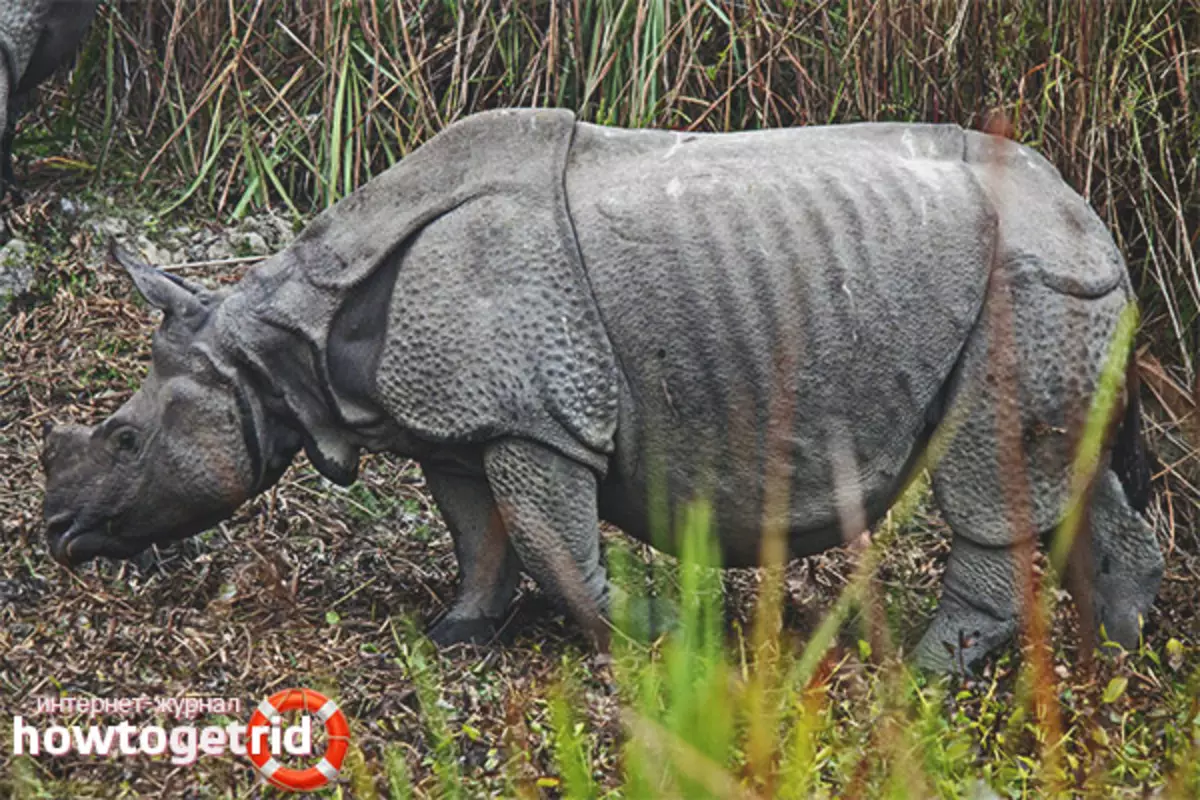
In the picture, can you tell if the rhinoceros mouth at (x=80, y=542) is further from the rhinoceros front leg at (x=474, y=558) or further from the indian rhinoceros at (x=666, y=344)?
the rhinoceros front leg at (x=474, y=558)

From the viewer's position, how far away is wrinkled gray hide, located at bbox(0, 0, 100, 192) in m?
7.05

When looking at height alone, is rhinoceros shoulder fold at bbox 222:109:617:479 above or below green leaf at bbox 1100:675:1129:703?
above

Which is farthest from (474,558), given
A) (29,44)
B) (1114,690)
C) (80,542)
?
(29,44)

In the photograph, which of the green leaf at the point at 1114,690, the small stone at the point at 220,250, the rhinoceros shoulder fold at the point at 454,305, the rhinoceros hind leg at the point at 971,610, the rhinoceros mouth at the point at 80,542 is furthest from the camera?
the small stone at the point at 220,250

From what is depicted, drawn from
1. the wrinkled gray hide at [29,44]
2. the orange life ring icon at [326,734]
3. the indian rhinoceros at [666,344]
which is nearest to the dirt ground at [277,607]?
the orange life ring icon at [326,734]

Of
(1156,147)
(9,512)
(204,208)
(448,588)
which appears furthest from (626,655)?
(204,208)

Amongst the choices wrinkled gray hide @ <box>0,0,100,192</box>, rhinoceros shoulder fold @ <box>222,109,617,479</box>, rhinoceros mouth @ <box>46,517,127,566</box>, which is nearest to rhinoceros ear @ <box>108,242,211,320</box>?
rhinoceros shoulder fold @ <box>222,109,617,479</box>

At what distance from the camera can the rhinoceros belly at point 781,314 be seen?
472 centimetres

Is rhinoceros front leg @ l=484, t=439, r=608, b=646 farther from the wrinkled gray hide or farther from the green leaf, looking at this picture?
the wrinkled gray hide

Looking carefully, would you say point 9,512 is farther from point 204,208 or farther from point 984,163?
point 984,163

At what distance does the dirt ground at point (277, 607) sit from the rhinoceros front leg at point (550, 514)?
217 mm

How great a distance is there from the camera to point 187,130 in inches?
301

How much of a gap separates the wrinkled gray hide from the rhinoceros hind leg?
148 inches

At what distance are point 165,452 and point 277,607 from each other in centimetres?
61
